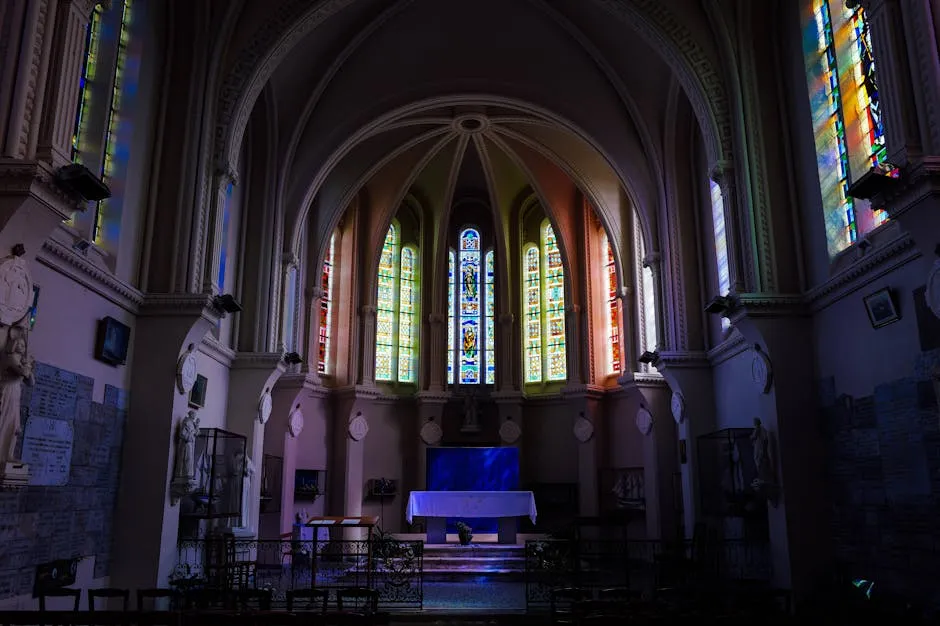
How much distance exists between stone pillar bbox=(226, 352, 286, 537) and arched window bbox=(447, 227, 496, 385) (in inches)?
342

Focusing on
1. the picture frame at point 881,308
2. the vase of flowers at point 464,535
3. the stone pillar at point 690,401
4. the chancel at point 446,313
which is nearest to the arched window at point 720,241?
the chancel at point 446,313

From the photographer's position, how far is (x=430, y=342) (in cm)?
2252

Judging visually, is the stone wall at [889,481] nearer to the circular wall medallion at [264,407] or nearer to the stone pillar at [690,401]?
the stone pillar at [690,401]

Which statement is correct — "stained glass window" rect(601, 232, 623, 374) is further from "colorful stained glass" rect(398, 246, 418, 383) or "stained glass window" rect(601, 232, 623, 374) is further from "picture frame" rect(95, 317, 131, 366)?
"picture frame" rect(95, 317, 131, 366)

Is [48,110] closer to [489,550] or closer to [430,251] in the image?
[489,550]

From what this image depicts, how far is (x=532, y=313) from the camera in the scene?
23000mm

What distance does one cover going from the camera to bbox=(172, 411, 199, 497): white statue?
10.6 metres

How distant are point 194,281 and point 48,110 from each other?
401cm

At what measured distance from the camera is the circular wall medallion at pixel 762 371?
1084 cm

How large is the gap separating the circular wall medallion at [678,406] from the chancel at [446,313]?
0.46ft

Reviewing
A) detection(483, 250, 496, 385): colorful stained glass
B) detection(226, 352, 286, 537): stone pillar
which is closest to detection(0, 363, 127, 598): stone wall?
detection(226, 352, 286, 537): stone pillar

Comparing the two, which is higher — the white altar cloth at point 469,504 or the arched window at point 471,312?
the arched window at point 471,312

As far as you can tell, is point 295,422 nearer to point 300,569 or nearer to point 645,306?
point 300,569

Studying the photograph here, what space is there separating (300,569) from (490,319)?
383 inches
